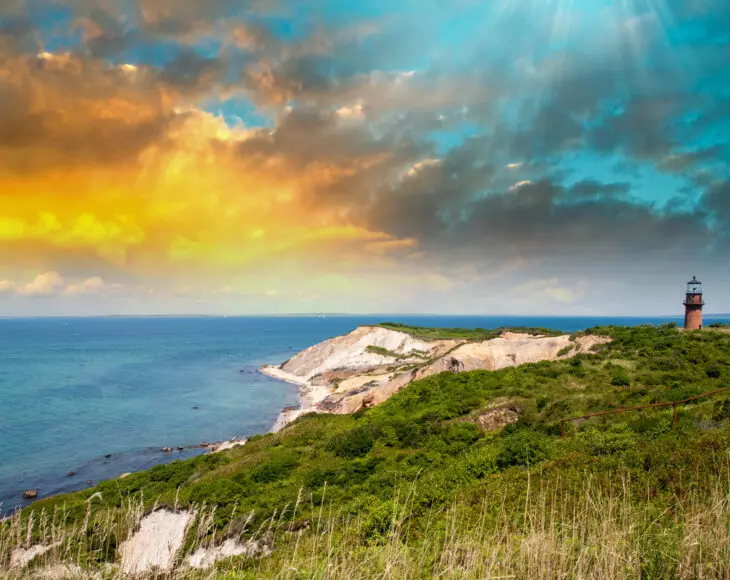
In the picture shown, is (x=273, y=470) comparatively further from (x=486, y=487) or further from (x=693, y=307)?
(x=693, y=307)

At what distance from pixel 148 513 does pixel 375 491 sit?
9192 millimetres

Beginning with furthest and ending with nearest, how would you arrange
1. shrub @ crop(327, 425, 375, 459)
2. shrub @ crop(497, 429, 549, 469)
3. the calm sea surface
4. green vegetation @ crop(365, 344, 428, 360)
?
green vegetation @ crop(365, 344, 428, 360)
the calm sea surface
shrub @ crop(327, 425, 375, 459)
shrub @ crop(497, 429, 549, 469)

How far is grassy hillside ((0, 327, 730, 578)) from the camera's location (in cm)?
467

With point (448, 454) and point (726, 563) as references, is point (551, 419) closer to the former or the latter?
point (448, 454)

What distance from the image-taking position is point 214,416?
174 feet

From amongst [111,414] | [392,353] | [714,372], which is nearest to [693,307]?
[714,372]

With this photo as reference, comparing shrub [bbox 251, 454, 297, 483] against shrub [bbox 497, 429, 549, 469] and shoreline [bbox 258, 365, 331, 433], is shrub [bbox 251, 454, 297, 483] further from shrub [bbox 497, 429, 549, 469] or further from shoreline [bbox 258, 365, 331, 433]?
shoreline [bbox 258, 365, 331, 433]

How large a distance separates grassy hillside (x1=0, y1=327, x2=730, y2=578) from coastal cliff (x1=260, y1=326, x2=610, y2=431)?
862 centimetres

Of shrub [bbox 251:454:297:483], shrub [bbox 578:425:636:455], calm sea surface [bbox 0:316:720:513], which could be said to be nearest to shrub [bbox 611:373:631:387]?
shrub [bbox 578:425:636:455]

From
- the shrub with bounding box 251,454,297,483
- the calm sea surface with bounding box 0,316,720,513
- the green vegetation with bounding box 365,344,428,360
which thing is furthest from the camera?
the green vegetation with bounding box 365,344,428,360

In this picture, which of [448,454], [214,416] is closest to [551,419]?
[448,454]

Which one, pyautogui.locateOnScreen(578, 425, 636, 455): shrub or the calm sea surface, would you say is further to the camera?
the calm sea surface

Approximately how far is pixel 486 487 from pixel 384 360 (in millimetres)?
66989

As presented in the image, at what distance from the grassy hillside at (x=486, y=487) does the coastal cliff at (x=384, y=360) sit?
862cm
